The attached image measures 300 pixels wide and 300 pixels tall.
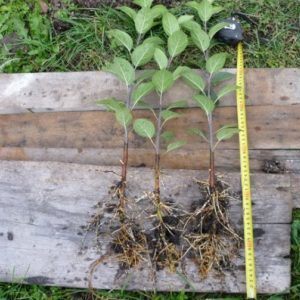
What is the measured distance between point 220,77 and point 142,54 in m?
0.41

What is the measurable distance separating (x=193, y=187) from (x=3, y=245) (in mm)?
983

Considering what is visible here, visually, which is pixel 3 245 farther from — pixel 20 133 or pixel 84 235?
pixel 20 133

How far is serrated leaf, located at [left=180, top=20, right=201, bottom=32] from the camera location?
267cm

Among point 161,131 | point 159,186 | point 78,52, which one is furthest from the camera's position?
point 78,52

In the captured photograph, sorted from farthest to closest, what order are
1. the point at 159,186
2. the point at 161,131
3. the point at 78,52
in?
the point at 78,52
the point at 161,131
the point at 159,186

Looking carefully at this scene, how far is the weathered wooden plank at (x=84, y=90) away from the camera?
2678 millimetres

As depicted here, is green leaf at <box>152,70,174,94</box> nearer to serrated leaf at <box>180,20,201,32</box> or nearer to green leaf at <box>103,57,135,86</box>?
green leaf at <box>103,57,135,86</box>

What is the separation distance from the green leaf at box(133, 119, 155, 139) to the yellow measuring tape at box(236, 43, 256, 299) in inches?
17.1

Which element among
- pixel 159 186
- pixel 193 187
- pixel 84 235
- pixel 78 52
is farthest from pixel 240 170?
pixel 78 52

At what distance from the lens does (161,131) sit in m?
2.63

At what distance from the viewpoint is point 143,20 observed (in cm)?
274

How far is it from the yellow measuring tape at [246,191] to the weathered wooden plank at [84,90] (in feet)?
0.22

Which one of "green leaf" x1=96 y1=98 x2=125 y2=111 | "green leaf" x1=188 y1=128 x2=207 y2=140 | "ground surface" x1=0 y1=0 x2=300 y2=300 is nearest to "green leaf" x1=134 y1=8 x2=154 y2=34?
"ground surface" x1=0 y1=0 x2=300 y2=300

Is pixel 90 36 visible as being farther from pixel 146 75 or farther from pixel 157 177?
pixel 157 177
